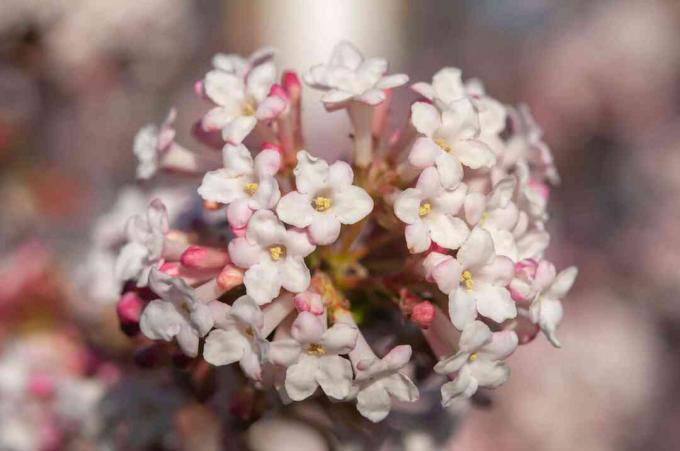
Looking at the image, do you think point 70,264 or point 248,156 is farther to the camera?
point 70,264

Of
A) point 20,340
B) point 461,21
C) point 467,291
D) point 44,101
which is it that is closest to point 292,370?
point 467,291

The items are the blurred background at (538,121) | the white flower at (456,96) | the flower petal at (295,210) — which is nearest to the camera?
the flower petal at (295,210)

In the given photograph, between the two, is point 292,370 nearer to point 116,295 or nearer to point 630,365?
point 116,295

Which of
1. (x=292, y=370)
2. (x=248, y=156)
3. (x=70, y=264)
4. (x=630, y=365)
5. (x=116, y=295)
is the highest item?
(x=248, y=156)

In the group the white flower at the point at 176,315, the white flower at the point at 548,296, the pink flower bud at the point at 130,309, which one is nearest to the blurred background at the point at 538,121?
the pink flower bud at the point at 130,309

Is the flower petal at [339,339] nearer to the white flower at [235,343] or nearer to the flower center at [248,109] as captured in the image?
the white flower at [235,343]

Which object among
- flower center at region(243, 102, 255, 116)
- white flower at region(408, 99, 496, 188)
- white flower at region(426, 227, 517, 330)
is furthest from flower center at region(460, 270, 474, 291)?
flower center at region(243, 102, 255, 116)

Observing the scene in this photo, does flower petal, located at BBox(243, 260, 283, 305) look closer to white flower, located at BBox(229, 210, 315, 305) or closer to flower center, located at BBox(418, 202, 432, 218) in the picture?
white flower, located at BBox(229, 210, 315, 305)
